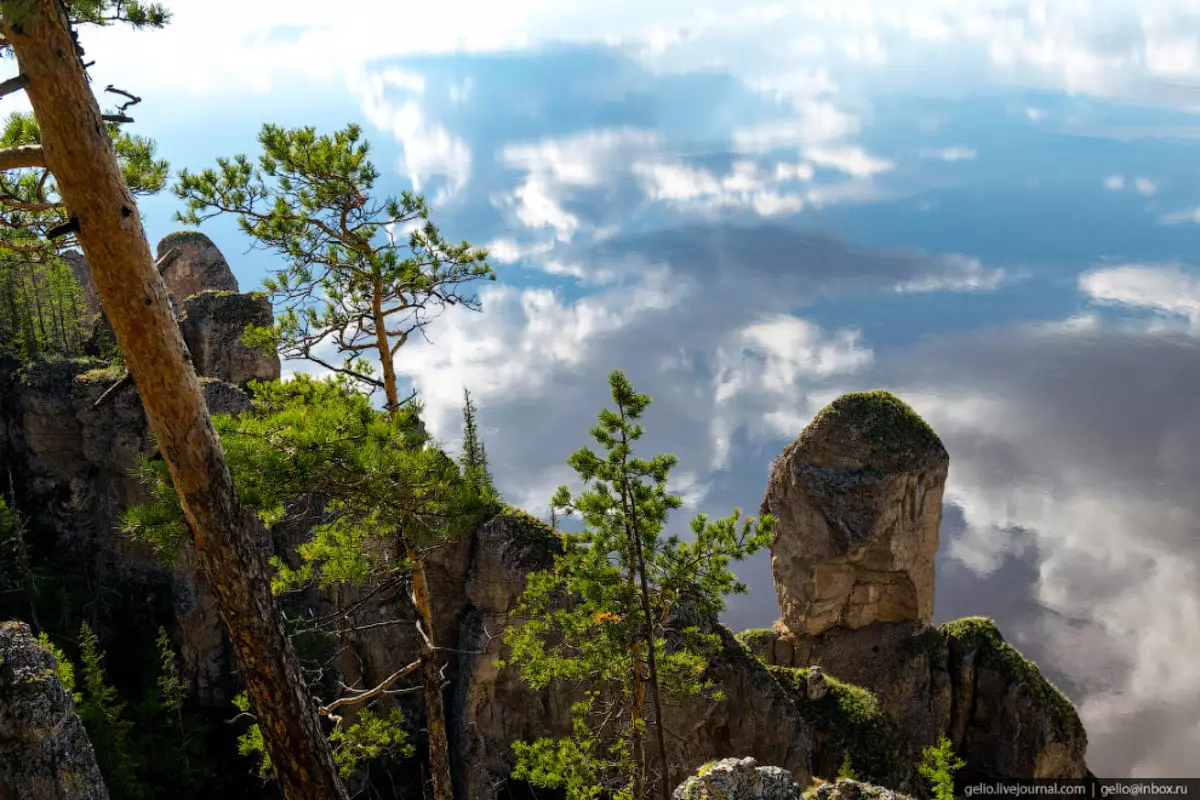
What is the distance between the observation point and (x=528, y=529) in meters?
26.7

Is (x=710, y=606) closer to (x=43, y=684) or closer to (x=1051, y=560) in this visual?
(x=43, y=684)

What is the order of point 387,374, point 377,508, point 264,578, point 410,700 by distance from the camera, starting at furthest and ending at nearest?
point 410,700, point 387,374, point 377,508, point 264,578

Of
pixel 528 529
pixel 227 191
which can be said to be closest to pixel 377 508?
pixel 227 191

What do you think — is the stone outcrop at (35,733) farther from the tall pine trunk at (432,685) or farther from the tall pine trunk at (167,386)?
the tall pine trunk at (167,386)

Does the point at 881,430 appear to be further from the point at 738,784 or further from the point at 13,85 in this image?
the point at 13,85

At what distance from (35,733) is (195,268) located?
33100 mm

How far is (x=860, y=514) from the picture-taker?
37.0 meters

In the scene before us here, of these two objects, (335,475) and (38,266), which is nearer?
(335,475)

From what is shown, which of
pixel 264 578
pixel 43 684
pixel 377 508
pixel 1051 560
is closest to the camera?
pixel 264 578

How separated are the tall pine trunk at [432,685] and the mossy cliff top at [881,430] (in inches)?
1018

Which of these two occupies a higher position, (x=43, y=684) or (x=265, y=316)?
(x=265, y=316)

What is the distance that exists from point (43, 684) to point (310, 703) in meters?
11.1

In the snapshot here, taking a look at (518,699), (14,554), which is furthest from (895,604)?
(14,554)

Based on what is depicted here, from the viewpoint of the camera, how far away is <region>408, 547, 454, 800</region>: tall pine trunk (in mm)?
14602
